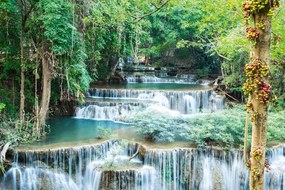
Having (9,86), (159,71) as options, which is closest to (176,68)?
(159,71)

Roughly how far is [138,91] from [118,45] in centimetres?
363

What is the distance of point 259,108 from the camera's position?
258 cm

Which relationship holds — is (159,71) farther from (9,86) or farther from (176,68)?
(9,86)

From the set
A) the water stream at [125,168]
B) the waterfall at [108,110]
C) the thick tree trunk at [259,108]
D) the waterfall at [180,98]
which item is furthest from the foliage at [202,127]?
the thick tree trunk at [259,108]

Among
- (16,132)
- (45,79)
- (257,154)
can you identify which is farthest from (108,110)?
(257,154)

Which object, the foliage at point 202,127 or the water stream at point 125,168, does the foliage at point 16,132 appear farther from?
the foliage at point 202,127

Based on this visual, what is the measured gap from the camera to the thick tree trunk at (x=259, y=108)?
2549 mm

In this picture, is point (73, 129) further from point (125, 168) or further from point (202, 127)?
point (202, 127)

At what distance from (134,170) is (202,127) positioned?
2659mm

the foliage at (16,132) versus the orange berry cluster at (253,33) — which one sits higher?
the orange berry cluster at (253,33)

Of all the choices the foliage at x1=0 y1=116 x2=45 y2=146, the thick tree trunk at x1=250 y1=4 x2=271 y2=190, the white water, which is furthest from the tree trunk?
the white water

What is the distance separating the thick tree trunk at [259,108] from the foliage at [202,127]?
23.0ft

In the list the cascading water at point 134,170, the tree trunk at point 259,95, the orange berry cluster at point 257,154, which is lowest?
the cascading water at point 134,170

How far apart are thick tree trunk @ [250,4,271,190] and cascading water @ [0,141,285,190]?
6471 millimetres
